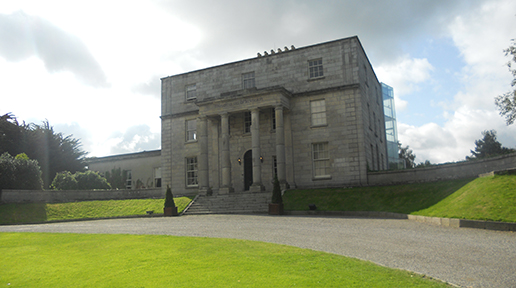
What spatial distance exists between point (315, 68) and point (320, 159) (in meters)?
7.28

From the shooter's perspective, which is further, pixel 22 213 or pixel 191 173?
pixel 191 173

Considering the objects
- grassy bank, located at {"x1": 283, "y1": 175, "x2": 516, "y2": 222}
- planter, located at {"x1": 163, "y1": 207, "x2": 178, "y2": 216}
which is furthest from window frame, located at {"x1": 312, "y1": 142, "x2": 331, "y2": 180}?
planter, located at {"x1": 163, "y1": 207, "x2": 178, "y2": 216}

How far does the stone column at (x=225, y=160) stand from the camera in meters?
27.6

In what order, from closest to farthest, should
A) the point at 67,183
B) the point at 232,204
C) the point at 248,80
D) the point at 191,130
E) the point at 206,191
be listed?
the point at 232,204, the point at 206,191, the point at 248,80, the point at 191,130, the point at 67,183

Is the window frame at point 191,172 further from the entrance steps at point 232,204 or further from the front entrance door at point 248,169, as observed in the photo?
the entrance steps at point 232,204

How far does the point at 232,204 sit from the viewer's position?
24.3 m

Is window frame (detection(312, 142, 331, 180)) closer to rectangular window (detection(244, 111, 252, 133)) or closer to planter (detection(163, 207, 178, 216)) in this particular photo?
rectangular window (detection(244, 111, 252, 133))

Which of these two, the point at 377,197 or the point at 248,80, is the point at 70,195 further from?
the point at 377,197

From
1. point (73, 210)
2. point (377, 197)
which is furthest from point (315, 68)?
point (73, 210)

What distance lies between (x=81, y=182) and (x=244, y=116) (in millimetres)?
16814

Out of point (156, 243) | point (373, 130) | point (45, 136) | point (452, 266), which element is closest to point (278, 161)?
point (373, 130)

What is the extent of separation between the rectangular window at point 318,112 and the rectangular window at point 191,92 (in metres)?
11.3

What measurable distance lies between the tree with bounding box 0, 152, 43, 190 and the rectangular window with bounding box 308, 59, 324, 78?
2303 cm

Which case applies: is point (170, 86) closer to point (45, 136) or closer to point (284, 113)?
point (284, 113)
